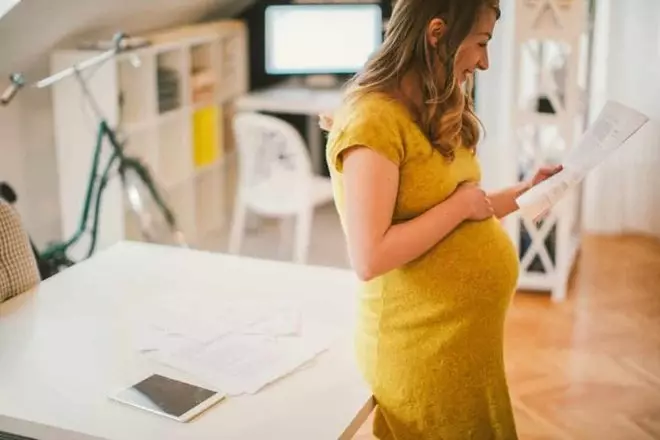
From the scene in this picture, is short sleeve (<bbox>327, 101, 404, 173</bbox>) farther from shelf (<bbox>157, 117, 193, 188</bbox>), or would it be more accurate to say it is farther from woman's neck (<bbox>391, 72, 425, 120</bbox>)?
shelf (<bbox>157, 117, 193, 188</bbox>)

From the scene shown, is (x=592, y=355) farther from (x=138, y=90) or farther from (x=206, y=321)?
(x=138, y=90)

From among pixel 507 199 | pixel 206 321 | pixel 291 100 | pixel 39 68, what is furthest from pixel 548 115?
pixel 206 321

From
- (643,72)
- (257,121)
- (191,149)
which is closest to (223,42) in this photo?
(191,149)

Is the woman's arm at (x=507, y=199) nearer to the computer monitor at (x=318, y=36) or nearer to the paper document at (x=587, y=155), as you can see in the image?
the paper document at (x=587, y=155)

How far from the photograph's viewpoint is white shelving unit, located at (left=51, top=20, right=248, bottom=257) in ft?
12.4

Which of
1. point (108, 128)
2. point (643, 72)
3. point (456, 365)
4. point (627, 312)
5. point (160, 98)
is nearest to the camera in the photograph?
point (456, 365)

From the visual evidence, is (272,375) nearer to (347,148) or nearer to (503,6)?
(347,148)

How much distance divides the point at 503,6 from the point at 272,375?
2740mm

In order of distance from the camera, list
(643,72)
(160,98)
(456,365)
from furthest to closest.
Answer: (643,72), (160,98), (456,365)

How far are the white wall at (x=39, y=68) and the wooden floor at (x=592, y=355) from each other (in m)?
1.78

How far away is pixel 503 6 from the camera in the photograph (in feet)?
13.3

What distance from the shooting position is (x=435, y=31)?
1.53m

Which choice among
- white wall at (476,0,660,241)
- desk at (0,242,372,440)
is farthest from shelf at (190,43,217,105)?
desk at (0,242,372,440)

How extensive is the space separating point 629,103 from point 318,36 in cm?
150
